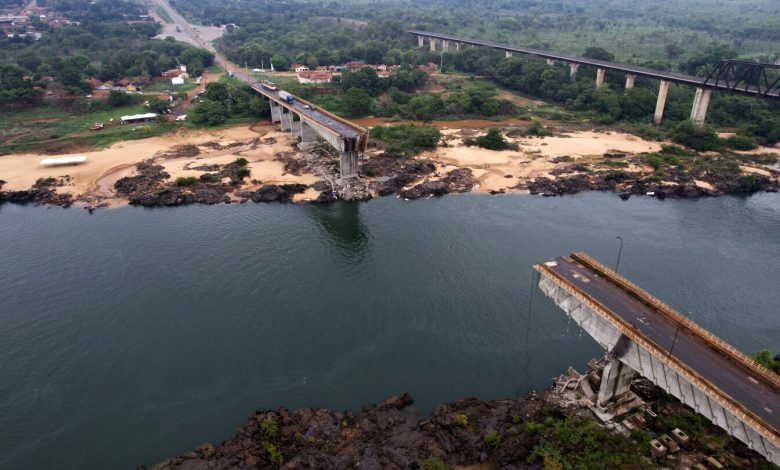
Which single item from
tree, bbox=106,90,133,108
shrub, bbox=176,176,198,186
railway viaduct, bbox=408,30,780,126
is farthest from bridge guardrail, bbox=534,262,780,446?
tree, bbox=106,90,133,108

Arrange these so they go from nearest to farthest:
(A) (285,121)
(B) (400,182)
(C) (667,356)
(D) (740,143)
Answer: (C) (667,356) → (B) (400,182) → (D) (740,143) → (A) (285,121)

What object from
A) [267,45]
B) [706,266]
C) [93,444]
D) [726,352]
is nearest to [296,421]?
[93,444]

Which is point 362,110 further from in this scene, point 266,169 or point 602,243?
point 602,243

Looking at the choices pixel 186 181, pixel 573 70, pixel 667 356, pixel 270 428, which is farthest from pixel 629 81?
pixel 270 428

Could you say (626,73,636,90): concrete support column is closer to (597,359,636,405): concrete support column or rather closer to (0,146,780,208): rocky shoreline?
(0,146,780,208): rocky shoreline

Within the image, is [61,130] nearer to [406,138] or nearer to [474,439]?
[406,138]

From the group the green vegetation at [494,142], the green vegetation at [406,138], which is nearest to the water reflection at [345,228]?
the green vegetation at [406,138]

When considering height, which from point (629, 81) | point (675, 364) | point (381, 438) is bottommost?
point (381, 438)
